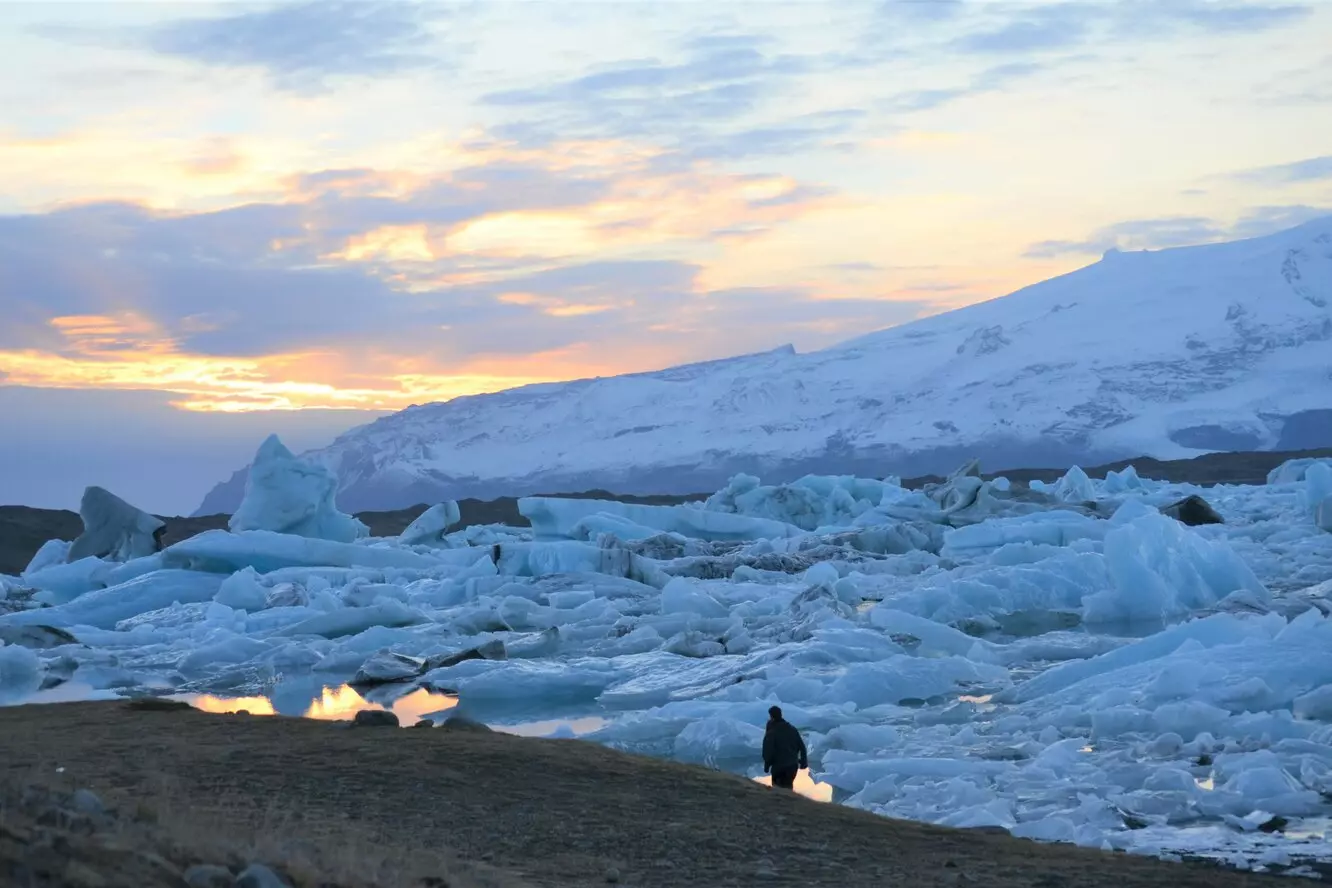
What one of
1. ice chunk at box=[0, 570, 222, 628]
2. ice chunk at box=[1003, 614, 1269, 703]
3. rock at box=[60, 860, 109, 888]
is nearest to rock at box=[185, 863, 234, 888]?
rock at box=[60, 860, 109, 888]

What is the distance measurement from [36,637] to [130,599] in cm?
479

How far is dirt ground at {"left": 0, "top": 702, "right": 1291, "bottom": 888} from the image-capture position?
6.75 meters

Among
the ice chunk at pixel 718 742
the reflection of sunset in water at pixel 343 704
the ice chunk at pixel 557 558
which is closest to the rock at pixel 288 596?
the ice chunk at pixel 557 558

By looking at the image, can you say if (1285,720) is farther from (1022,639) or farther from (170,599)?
(170,599)

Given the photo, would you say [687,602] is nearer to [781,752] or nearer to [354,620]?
[354,620]

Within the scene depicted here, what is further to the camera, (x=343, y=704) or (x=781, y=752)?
(x=343, y=704)

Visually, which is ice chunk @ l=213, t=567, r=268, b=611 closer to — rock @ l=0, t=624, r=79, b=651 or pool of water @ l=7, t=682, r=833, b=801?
rock @ l=0, t=624, r=79, b=651

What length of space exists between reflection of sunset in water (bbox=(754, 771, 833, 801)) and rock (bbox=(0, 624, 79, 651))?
13.8 metres

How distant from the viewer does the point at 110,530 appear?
32.8 meters

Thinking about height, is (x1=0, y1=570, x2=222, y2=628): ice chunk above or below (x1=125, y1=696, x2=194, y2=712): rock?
above

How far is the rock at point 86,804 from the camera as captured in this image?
5.31 m

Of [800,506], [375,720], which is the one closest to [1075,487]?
[800,506]

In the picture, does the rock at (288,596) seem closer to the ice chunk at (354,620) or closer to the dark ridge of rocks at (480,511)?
the ice chunk at (354,620)

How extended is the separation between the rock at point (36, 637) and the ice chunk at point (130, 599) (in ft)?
7.76
